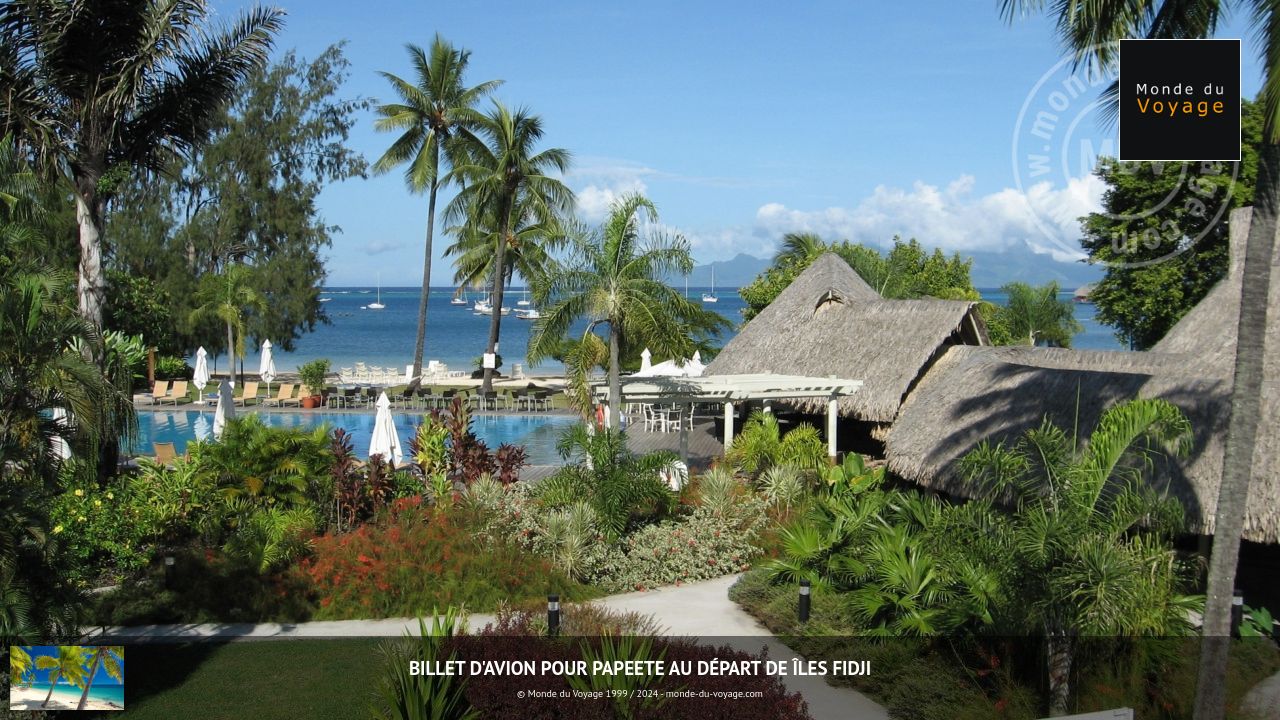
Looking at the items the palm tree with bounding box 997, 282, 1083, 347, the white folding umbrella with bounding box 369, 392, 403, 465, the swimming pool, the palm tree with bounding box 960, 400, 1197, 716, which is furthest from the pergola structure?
the palm tree with bounding box 997, 282, 1083, 347

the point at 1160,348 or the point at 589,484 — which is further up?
the point at 1160,348

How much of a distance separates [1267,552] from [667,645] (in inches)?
279

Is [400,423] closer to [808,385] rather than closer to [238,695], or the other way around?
[808,385]

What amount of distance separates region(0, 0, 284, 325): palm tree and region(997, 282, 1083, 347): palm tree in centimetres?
3497

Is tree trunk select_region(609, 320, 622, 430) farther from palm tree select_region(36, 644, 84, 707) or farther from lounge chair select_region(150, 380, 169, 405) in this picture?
lounge chair select_region(150, 380, 169, 405)

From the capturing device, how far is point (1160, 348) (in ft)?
59.1

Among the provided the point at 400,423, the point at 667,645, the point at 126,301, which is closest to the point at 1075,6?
the point at 667,645

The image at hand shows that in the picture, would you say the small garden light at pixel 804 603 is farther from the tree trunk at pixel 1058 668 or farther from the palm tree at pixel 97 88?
the palm tree at pixel 97 88

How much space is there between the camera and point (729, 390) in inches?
689

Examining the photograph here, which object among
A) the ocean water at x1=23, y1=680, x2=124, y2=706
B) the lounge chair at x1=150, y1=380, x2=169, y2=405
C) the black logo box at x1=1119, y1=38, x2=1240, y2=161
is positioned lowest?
the ocean water at x1=23, y1=680, x2=124, y2=706

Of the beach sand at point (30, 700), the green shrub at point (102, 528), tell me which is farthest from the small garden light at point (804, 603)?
the green shrub at point (102, 528)

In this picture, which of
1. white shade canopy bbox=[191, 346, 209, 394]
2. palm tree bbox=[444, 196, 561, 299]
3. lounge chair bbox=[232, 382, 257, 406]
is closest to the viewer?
lounge chair bbox=[232, 382, 257, 406]

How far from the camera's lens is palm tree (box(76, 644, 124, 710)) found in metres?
7.79

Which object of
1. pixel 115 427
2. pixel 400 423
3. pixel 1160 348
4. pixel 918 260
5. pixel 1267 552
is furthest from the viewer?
pixel 918 260
